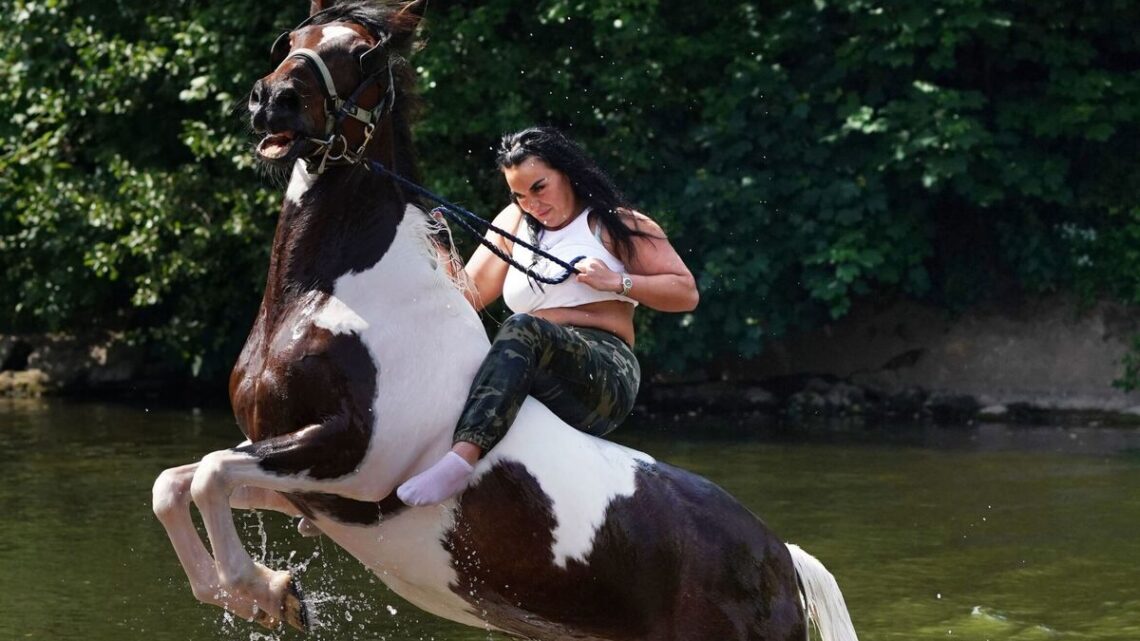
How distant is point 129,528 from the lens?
840cm

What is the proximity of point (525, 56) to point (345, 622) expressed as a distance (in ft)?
27.0

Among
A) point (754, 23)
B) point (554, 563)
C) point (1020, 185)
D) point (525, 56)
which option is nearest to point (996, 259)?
point (1020, 185)

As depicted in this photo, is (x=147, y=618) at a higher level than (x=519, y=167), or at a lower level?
lower

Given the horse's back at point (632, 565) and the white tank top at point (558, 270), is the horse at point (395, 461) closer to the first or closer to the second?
the horse's back at point (632, 565)

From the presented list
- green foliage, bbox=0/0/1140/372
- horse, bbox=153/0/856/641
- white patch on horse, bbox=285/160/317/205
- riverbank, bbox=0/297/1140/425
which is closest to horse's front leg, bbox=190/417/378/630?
horse, bbox=153/0/856/641

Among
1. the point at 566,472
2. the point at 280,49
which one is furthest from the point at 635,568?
the point at 280,49

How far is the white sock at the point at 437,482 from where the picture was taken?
13.0 feet

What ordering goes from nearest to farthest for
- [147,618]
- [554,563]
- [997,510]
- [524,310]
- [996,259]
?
1. [554,563]
2. [524,310]
3. [147,618]
4. [997,510]
5. [996,259]

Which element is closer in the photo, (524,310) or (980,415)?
(524,310)

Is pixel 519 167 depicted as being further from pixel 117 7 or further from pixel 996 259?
pixel 117 7

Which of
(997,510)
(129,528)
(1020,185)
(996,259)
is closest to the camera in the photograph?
(129,528)

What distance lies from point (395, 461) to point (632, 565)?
2.34 ft

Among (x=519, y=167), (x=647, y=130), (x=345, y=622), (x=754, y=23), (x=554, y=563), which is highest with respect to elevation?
(x=754, y=23)

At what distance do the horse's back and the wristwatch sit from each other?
1.86ft
